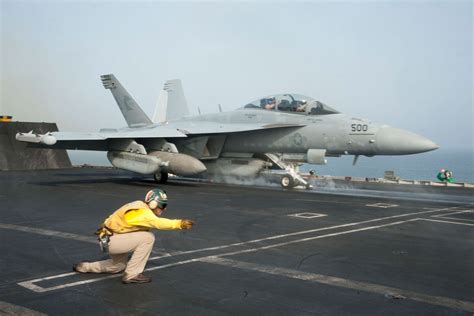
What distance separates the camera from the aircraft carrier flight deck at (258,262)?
5.66 m

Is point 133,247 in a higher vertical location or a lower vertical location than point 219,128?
lower

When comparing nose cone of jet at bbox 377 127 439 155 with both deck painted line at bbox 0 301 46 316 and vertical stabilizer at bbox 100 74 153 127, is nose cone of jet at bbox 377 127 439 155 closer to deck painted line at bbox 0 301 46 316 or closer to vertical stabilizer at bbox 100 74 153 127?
vertical stabilizer at bbox 100 74 153 127

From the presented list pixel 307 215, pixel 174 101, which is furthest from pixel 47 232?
pixel 174 101

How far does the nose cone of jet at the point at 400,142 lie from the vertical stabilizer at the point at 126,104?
1387 cm

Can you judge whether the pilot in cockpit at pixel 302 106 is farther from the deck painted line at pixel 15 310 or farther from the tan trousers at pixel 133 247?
the deck painted line at pixel 15 310

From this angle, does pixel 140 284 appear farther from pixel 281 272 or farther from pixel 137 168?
pixel 137 168

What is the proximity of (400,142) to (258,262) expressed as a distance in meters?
11.7

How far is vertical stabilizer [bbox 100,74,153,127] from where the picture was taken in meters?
27.9

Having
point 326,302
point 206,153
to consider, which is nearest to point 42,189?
point 206,153

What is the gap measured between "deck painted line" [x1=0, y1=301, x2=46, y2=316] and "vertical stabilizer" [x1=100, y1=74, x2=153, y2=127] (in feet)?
74.4

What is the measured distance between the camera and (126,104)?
28.3 metres

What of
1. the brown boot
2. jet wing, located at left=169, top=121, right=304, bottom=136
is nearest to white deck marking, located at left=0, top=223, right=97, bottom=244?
the brown boot

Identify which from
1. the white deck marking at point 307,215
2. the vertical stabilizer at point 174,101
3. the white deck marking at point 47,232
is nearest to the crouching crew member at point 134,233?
Result: the white deck marking at point 47,232

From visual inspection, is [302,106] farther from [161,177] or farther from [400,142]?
[161,177]
